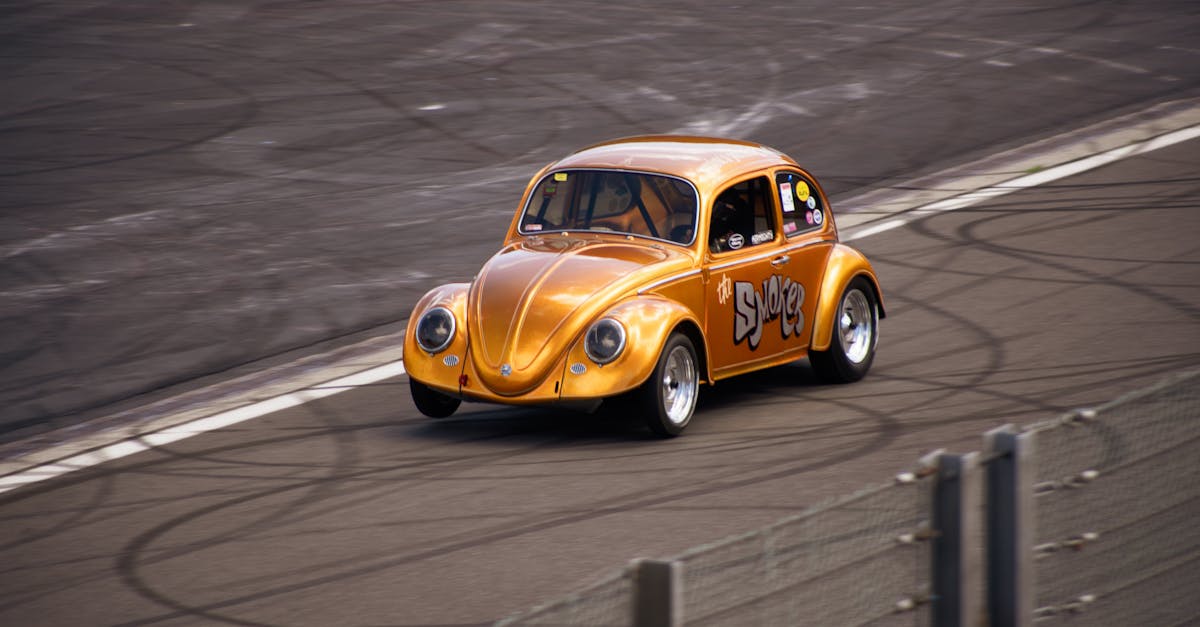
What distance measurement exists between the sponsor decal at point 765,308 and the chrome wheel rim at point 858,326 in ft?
1.68

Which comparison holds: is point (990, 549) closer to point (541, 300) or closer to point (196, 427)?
point (541, 300)

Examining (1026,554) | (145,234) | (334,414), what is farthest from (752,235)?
(145,234)

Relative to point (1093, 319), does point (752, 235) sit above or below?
above

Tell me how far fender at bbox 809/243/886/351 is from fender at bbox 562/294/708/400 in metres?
1.48

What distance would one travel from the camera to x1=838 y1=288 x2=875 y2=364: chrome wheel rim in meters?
10.3

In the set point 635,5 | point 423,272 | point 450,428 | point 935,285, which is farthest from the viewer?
point 635,5

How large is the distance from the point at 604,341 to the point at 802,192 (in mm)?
2325

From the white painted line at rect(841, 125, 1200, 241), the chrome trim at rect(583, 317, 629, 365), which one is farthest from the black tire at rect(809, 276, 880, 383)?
the white painted line at rect(841, 125, 1200, 241)

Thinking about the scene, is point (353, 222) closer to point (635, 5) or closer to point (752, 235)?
point (752, 235)

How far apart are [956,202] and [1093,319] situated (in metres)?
4.26

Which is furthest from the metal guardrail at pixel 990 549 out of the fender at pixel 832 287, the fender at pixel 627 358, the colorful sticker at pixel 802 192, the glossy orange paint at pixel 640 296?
the colorful sticker at pixel 802 192

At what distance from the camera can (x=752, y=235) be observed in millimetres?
9750

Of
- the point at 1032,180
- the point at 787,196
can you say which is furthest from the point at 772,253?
the point at 1032,180

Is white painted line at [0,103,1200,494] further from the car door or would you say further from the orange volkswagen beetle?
the car door
